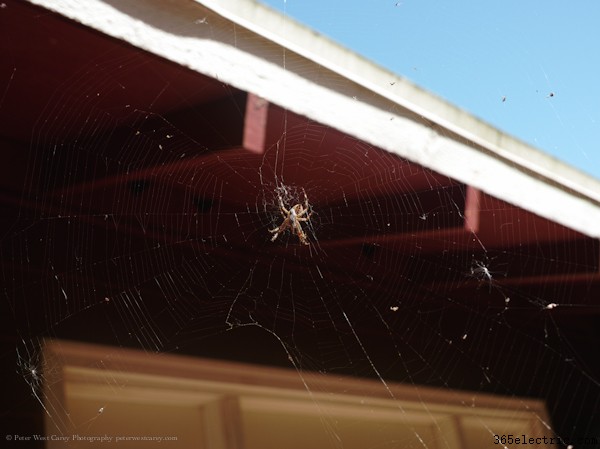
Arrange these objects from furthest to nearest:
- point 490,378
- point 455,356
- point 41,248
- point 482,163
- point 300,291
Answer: point 490,378 < point 455,356 < point 300,291 < point 482,163 < point 41,248

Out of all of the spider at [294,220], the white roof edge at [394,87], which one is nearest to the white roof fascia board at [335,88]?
the white roof edge at [394,87]

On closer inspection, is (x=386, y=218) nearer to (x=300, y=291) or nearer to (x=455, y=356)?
(x=300, y=291)

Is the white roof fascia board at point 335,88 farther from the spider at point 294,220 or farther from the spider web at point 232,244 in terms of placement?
the spider at point 294,220

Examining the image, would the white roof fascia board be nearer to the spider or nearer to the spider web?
the spider web

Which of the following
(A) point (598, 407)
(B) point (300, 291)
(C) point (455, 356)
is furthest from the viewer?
(A) point (598, 407)

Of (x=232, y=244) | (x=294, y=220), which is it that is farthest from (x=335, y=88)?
(x=232, y=244)

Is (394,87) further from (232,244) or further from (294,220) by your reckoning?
(232,244)

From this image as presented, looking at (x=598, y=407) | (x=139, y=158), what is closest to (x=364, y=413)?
(x=139, y=158)

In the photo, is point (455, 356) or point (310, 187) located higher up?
point (310, 187)

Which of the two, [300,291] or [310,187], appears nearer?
[310,187]
